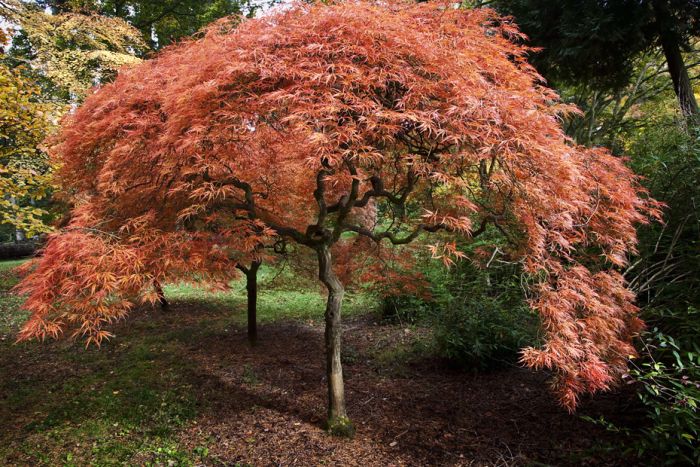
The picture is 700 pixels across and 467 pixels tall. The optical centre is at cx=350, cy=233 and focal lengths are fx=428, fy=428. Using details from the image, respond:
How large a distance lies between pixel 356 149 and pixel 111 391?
378cm

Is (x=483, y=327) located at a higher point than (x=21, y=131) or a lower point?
lower

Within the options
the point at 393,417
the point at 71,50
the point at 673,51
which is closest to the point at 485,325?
the point at 393,417

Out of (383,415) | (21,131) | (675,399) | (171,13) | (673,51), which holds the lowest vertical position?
(383,415)

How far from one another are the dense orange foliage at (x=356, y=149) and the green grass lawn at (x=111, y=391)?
4.40 feet

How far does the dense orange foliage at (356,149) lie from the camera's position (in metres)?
2.39

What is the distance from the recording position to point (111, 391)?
14.4 feet

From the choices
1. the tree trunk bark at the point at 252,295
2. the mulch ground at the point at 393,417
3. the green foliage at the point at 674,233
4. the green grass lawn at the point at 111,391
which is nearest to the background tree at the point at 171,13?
the green grass lawn at the point at 111,391

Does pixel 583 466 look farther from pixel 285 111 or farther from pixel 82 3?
pixel 82 3

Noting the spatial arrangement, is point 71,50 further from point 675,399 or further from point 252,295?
point 675,399

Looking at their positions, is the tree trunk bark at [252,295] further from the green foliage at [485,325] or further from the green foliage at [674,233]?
the green foliage at [674,233]

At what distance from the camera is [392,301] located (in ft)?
20.7

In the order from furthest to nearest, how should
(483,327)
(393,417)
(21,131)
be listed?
1. (21,131)
2. (483,327)
3. (393,417)

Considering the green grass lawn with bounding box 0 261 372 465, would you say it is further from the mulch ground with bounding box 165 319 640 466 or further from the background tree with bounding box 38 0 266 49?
the background tree with bounding box 38 0 266 49

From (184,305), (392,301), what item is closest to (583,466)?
(392,301)
